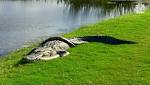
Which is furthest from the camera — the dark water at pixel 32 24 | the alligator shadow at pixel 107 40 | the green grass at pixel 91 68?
the dark water at pixel 32 24

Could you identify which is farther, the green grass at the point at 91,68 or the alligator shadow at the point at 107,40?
the alligator shadow at the point at 107,40

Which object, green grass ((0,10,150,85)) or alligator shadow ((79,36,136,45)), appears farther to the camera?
alligator shadow ((79,36,136,45))

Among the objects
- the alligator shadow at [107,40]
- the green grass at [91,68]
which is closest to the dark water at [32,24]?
the alligator shadow at [107,40]

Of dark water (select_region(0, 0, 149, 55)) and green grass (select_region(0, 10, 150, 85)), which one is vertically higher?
green grass (select_region(0, 10, 150, 85))

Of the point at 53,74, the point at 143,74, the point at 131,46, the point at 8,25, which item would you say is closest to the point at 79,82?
the point at 53,74

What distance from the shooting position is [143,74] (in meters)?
15.5

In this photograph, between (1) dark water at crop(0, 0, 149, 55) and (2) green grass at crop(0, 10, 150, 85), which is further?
(1) dark water at crop(0, 0, 149, 55)

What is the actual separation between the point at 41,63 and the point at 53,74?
78.2 inches

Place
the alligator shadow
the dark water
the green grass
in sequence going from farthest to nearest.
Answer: the dark water
the alligator shadow
the green grass

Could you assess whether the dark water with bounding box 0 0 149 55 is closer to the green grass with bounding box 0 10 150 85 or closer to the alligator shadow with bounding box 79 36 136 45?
the alligator shadow with bounding box 79 36 136 45

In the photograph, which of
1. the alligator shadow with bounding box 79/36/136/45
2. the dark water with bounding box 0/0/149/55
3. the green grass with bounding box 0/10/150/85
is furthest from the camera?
the dark water with bounding box 0/0/149/55

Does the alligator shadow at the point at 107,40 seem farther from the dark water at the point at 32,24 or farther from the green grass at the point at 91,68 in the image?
the dark water at the point at 32,24

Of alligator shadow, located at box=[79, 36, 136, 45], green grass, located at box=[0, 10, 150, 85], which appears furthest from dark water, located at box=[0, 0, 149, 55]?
green grass, located at box=[0, 10, 150, 85]

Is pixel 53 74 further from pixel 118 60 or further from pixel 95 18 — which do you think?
pixel 95 18
